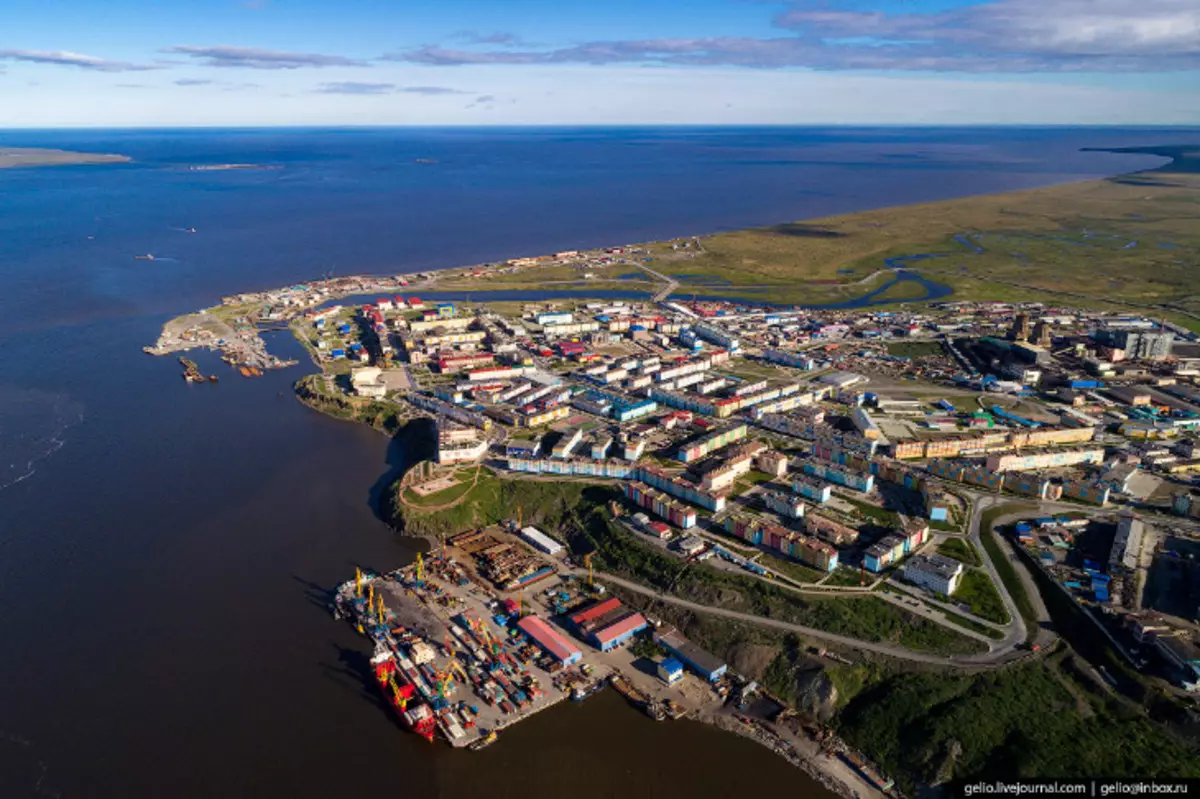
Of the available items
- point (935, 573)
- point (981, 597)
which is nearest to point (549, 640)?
point (935, 573)

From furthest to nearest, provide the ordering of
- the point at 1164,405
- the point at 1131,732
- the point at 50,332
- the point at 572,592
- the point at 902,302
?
the point at 902,302 → the point at 50,332 → the point at 1164,405 → the point at 572,592 → the point at 1131,732

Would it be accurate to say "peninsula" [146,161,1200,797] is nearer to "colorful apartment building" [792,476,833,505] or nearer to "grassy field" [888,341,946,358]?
"colorful apartment building" [792,476,833,505]

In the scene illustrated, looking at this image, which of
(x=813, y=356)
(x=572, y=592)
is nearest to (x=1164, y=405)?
(x=813, y=356)

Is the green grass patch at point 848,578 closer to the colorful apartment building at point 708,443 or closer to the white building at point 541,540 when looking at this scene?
the colorful apartment building at point 708,443

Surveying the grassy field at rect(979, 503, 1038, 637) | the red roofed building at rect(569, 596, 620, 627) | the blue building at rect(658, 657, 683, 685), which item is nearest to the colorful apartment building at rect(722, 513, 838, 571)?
the red roofed building at rect(569, 596, 620, 627)

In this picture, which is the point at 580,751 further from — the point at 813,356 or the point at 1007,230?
the point at 1007,230

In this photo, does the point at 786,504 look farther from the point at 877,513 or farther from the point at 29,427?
the point at 29,427

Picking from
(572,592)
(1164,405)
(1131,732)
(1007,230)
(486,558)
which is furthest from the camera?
(1007,230)
